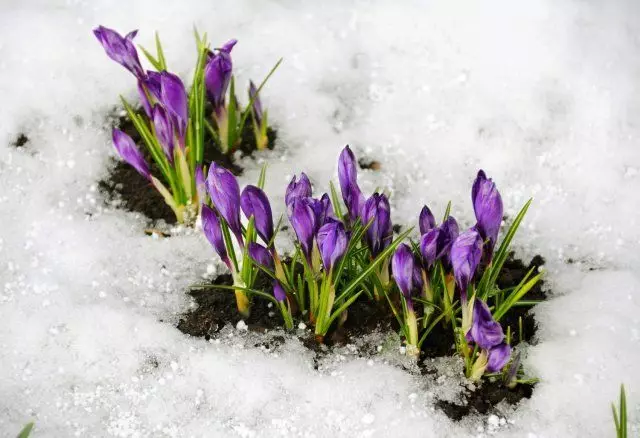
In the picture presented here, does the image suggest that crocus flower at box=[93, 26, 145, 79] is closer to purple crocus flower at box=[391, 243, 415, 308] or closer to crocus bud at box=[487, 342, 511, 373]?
purple crocus flower at box=[391, 243, 415, 308]

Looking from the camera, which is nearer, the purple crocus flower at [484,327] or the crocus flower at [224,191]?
the purple crocus flower at [484,327]

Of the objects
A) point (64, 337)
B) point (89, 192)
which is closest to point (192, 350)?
point (64, 337)

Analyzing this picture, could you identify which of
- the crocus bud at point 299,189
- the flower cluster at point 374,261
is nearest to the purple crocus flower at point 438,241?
the flower cluster at point 374,261

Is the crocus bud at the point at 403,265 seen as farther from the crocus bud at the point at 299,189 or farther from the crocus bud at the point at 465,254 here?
the crocus bud at the point at 299,189

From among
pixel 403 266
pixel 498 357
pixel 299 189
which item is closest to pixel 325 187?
pixel 299 189

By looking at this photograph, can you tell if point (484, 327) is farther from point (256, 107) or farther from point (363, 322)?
point (256, 107)

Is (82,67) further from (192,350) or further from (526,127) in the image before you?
(526,127)
